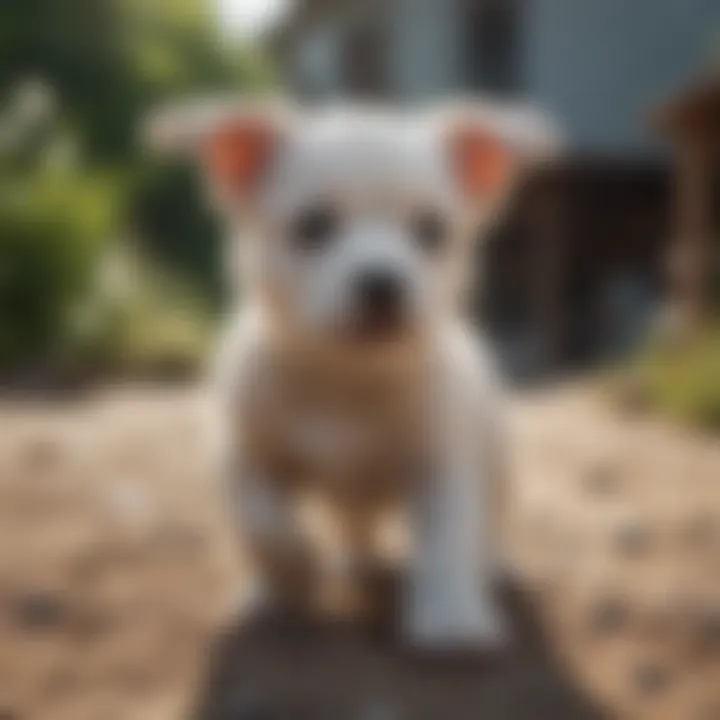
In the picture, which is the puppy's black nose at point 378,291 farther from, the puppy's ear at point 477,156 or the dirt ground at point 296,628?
the dirt ground at point 296,628

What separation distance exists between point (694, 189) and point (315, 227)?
4.43 meters

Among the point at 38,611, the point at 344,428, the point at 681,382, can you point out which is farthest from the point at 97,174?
the point at 344,428

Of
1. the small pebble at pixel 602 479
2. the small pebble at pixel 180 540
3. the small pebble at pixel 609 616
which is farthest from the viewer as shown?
the small pebble at pixel 602 479

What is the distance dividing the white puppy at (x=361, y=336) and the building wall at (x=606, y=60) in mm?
5863

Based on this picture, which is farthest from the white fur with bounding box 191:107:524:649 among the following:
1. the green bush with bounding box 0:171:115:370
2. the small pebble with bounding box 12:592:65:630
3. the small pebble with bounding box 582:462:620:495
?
the green bush with bounding box 0:171:115:370

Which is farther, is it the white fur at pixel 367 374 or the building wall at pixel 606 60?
the building wall at pixel 606 60

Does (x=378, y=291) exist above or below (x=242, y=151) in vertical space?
below

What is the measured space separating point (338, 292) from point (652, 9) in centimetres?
641

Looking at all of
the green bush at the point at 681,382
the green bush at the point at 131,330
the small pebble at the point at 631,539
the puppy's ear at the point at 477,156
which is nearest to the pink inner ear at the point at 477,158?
the puppy's ear at the point at 477,156

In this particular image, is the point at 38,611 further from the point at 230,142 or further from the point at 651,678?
the point at 651,678

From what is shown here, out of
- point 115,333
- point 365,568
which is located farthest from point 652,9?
point 365,568

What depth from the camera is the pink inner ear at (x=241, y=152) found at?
165cm

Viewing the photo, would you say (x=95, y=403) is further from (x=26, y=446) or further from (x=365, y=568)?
(x=365, y=568)

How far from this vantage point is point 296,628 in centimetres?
168
